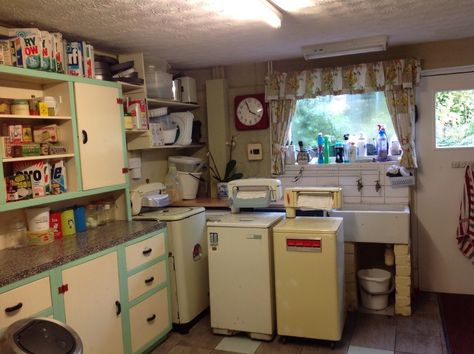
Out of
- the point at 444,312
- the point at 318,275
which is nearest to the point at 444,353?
the point at 444,312

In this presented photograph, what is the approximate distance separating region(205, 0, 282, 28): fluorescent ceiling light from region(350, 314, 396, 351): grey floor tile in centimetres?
228

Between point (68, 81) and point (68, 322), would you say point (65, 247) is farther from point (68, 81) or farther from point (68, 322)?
point (68, 81)

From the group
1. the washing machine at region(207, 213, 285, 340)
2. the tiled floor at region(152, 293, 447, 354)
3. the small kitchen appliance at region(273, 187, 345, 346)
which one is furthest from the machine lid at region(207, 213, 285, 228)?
the tiled floor at region(152, 293, 447, 354)

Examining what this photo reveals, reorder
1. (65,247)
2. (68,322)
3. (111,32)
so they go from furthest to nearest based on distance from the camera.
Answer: (111,32)
(65,247)
(68,322)

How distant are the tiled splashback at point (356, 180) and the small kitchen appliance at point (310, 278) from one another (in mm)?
966

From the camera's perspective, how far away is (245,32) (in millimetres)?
3062

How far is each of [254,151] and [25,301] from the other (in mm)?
2711

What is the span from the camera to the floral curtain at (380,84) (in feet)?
12.0

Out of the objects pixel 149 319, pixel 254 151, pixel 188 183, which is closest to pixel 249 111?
pixel 254 151

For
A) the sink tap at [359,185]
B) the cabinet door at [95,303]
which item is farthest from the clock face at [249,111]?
the cabinet door at [95,303]

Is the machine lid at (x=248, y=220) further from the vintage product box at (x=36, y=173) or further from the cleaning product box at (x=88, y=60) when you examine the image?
the cleaning product box at (x=88, y=60)

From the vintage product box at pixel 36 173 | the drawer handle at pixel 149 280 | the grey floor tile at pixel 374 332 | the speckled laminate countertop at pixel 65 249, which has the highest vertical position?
the vintage product box at pixel 36 173

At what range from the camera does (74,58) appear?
112 inches

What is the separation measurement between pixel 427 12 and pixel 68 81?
2362mm
